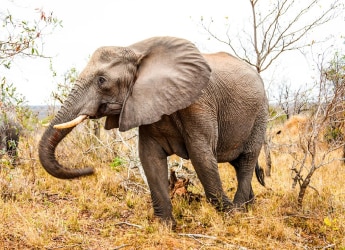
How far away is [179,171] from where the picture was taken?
23.0 feet

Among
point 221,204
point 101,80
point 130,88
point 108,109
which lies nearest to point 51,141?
point 108,109

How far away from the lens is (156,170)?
468 centimetres

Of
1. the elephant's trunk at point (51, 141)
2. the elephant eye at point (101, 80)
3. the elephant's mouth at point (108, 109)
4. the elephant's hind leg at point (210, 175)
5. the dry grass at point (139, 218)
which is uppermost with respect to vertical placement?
the elephant eye at point (101, 80)

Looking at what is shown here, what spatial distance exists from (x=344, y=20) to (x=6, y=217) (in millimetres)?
6414

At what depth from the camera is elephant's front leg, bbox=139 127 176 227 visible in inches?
184

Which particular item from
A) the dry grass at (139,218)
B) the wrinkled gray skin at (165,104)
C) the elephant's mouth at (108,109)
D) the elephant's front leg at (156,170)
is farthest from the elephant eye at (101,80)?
the dry grass at (139,218)

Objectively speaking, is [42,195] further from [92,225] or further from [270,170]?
[270,170]

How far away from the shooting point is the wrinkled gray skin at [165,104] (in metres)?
4.09

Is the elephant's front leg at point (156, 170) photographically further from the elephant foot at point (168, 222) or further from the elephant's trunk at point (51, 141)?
the elephant's trunk at point (51, 141)

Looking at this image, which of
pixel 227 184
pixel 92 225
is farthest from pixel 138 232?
pixel 227 184

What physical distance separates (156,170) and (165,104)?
0.92 meters

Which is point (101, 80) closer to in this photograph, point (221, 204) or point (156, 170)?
point (156, 170)

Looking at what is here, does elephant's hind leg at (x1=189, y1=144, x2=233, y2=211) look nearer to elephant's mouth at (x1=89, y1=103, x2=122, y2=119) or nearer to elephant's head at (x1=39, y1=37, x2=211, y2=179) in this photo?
elephant's head at (x1=39, y1=37, x2=211, y2=179)

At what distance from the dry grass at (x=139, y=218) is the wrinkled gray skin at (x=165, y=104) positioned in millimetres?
401
